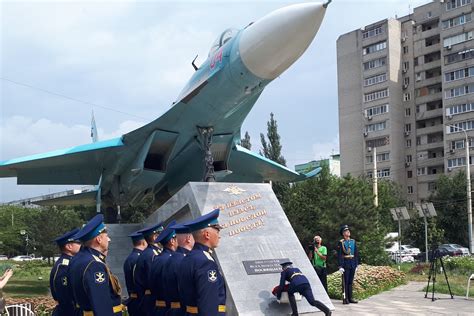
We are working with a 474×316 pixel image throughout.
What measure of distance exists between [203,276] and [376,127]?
57.2 meters

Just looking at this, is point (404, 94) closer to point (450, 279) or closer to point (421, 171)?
point (421, 171)

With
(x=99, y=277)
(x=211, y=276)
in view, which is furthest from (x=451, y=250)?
(x=99, y=277)

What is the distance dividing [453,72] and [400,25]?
31.3 feet

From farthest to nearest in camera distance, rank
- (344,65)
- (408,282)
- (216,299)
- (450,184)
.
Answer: (344,65)
(450,184)
(408,282)
(216,299)

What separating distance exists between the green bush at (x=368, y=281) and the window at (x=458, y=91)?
1703 inches

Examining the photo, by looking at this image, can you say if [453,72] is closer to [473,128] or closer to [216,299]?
[473,128]

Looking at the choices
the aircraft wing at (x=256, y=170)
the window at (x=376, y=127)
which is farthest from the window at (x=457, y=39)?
the aircraft wing at (x=256, y=170)

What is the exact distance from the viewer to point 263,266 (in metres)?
8.73

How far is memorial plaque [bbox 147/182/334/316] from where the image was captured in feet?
27.1

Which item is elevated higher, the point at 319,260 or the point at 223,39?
the point at 223,39

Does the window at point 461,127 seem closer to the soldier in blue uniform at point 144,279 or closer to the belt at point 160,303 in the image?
the soldier in blue uniform at point 144,279

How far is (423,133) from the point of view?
5750 cm

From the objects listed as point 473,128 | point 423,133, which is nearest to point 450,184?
point 473,128

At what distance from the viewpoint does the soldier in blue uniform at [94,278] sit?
4258mm
